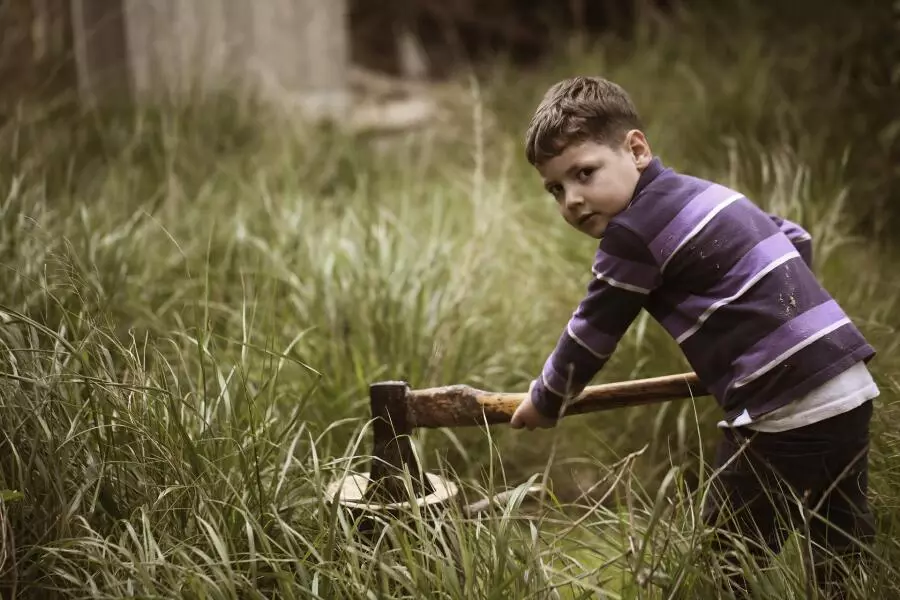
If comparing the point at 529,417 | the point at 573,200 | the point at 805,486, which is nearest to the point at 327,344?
the point at 529,417

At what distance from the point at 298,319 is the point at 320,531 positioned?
1230mm

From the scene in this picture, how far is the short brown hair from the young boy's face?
0.06ft

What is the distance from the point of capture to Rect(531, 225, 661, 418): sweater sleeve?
6.37 ft

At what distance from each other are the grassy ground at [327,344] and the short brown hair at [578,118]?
2.14ft

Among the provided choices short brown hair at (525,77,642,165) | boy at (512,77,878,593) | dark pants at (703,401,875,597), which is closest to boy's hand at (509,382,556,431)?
boy at (512,77,878,593)

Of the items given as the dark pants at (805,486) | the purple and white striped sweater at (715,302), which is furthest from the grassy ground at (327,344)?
the purple and white striped sweater at (715,302)

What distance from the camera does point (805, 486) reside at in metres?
1.96

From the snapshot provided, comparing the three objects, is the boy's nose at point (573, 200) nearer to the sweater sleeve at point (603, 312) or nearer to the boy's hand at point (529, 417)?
the sweater sleeve at point (603, 312)

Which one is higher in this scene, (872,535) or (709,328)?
(709,328)

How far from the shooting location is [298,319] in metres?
3.06

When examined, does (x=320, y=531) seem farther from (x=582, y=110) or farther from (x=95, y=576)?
(x=582, y=110)

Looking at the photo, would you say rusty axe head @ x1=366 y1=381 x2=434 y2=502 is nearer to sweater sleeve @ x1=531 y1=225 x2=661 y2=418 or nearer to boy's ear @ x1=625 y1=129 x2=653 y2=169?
sweater sleeve @ x1=531 y1=225 x2=661 y2=418

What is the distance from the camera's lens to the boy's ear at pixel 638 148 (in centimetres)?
203

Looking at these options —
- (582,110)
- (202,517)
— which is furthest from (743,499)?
(202,517)
